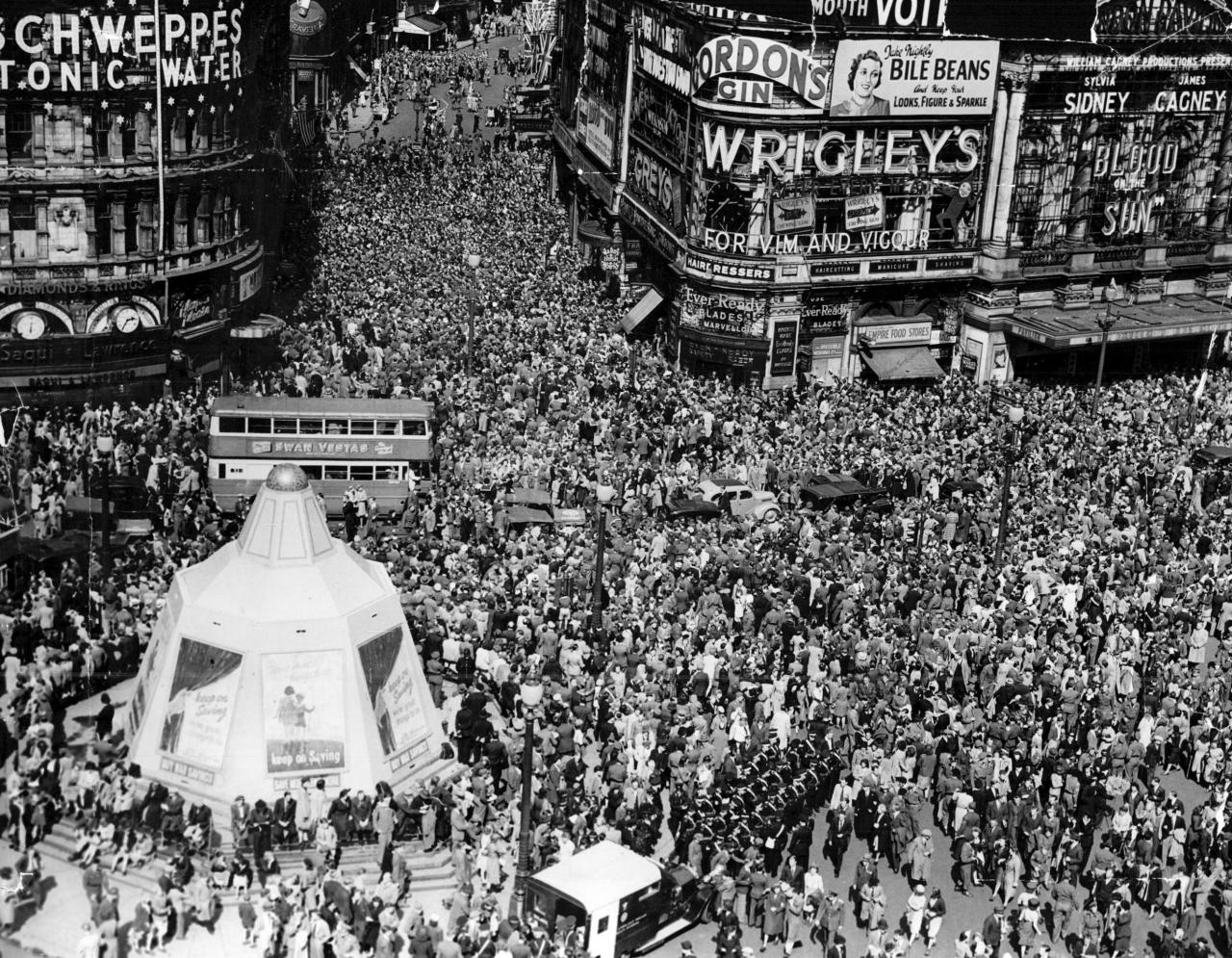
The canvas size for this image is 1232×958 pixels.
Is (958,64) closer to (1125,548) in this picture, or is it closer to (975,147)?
(975,147)

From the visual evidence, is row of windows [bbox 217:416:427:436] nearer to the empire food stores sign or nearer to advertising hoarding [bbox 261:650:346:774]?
the empire food stores sign

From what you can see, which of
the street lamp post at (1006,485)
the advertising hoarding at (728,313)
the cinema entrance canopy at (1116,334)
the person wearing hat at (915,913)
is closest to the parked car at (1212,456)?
the street lamp post at (1006,485)

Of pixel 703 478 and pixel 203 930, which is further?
pixel 703 478

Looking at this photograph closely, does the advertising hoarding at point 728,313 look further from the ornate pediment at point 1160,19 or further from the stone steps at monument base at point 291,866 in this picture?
the stone steps at monument base at point 291,866

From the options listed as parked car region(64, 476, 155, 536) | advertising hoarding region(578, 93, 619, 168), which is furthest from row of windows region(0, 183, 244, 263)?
advertising hoarding region(578, 93, 619, 168)

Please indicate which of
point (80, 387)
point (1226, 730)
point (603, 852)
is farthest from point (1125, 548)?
point (80, 387)

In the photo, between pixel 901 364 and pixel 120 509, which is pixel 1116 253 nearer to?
pixel 901 364

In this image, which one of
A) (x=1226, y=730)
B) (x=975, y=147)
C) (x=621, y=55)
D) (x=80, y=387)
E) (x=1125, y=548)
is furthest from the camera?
(x=621, y=55)

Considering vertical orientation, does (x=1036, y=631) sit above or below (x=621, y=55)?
below
